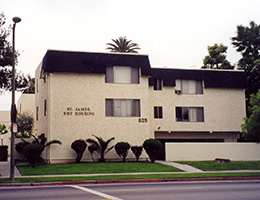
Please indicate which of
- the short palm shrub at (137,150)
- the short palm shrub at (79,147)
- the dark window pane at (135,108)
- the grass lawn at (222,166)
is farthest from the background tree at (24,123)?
the grass lawn at (222,166)

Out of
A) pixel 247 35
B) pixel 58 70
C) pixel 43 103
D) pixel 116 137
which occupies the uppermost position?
pixel 247 35

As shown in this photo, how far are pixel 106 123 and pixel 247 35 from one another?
23.8 metres

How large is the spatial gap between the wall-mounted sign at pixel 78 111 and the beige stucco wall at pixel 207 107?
7.18 metres

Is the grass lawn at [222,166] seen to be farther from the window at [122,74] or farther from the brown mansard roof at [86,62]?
the brown mansard roof at [86,62]

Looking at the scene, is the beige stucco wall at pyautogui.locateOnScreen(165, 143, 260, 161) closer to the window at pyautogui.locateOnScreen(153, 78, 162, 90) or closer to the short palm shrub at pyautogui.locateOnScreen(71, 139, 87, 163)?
the short palm shrub at pyautogui.locateOnScreen(71, 139, 87, 163)

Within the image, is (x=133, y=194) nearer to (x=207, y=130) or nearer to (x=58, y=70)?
(x=58, y=70)

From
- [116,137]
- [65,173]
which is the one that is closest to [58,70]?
[116,137]

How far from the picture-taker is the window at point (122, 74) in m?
32.7

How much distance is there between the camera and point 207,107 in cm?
3803

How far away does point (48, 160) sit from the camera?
30875mm

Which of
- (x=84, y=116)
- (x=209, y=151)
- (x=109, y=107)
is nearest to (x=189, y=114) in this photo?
(x=209, y=151)

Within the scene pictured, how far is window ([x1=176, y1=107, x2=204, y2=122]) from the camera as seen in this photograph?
37.4 metres

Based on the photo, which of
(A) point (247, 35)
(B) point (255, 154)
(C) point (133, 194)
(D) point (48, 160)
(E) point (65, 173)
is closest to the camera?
(C) point (133, 194)

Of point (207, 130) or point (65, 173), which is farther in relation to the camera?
point (207, 130)
